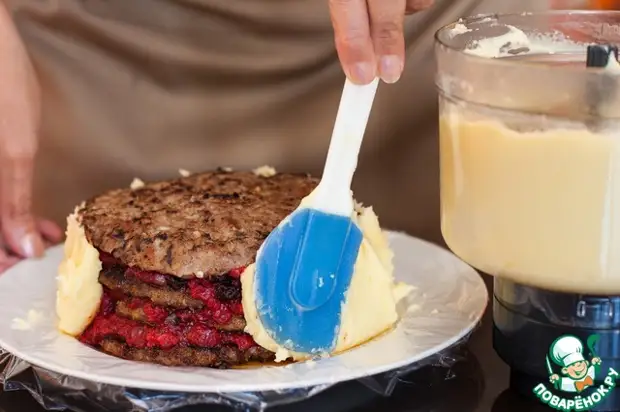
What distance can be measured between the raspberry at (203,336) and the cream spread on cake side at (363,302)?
0.04 meters

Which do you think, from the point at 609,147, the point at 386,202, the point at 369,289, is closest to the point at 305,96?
the point at 386,202

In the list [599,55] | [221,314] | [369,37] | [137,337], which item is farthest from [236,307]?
[599,55]

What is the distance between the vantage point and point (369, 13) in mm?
1001

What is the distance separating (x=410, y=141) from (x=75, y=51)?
644 millimetres

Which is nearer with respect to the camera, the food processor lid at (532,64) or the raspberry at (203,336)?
the food processor lid at (532,64)

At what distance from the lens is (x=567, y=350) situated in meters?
1.00

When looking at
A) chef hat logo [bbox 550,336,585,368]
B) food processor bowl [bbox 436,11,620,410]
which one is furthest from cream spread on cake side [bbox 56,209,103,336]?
chef hat logo [bbox 550,336,585,368]

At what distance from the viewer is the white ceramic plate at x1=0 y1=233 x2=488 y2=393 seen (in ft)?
3.37

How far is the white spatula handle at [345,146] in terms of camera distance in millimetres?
1064

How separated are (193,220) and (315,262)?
8.0 inches

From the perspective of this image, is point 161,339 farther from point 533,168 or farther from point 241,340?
point 533,168

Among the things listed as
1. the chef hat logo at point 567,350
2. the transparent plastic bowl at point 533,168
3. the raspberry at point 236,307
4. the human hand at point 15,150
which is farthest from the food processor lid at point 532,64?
the human hand at point 15,150

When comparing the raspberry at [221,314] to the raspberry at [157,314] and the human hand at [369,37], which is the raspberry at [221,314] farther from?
the human hand at [369,37]

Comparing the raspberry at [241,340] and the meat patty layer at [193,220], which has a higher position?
the meat patty layer at [193,220]
